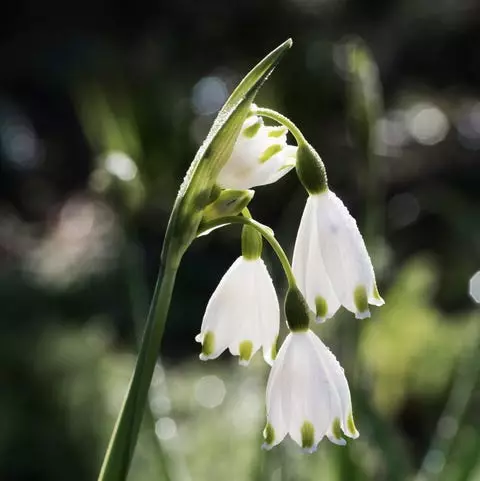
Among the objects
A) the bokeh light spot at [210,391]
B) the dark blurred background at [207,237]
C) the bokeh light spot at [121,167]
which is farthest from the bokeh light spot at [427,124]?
the bokeh light spot at [121,167]

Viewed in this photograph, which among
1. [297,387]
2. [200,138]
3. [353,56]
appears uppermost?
[353,56]

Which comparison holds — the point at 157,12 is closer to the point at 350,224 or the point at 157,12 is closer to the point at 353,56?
the point at 353,56

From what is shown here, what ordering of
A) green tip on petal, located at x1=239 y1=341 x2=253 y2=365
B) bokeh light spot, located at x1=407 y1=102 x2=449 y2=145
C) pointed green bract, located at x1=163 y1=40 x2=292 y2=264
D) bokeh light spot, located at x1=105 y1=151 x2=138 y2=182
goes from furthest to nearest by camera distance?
bokeh light spot, located at x1=407 y1=102 x2=449 y2=145, bokeh light spot, located at x1=105 y1=151 x2=138 y2=182, green tip on petal, located at x1=239 y1=341 x2=253 y2=365, pointed green bract, located at x1=163 y1=40 x2=292 y2=264

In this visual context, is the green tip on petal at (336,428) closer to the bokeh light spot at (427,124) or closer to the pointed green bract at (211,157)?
the pointed green bract at (211,157)

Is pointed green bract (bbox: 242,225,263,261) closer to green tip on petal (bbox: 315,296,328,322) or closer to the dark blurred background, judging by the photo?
green tip on petal (bbox: 315,296,328,322)

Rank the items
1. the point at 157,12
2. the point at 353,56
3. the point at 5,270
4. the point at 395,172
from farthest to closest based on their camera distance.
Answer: the point at 157,12 → the point at 395,172 → the point at 5,270 → the point at 353,56

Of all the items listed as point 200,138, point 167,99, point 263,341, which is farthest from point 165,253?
point 167,99

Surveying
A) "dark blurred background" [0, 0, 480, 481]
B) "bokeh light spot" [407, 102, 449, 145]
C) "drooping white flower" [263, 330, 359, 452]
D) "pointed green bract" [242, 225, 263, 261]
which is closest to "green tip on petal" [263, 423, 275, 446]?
"drooping white flower" [263, 330, 359, 452]
